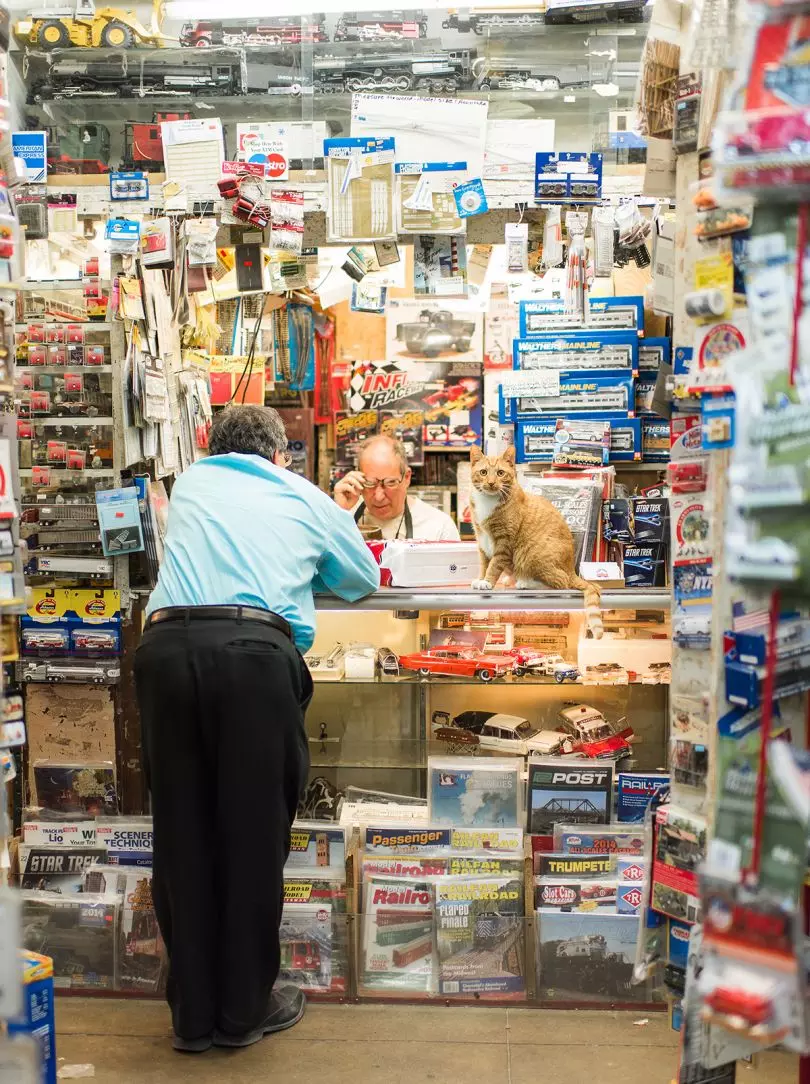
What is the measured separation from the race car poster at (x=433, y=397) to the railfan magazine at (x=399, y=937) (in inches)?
149

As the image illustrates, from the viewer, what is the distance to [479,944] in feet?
9.72

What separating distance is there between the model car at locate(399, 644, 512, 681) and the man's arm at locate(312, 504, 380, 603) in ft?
1.16

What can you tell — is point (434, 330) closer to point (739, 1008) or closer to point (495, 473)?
point (495, 473)

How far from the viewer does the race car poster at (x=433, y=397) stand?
646 cm

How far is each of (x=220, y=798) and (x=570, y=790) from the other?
107cm

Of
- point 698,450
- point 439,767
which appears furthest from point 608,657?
point 698,450

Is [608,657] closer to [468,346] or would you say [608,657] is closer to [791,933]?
[791,933]

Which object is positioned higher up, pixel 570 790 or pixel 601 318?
pixel 601 318

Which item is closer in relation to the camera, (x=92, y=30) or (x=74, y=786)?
(x=74, y=786)

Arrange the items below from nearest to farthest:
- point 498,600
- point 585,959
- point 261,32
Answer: point 585,959 → point 498,600 → point 261,32

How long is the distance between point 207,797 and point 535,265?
2.25m

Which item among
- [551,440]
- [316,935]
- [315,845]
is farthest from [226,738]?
[551,440]

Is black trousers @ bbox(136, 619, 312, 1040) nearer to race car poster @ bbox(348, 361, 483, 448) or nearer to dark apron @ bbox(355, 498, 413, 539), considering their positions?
dark apron @ bbox(355, 498, 413, 539)

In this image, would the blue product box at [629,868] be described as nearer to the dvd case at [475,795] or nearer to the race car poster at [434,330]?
the dvd case at [475,795]
